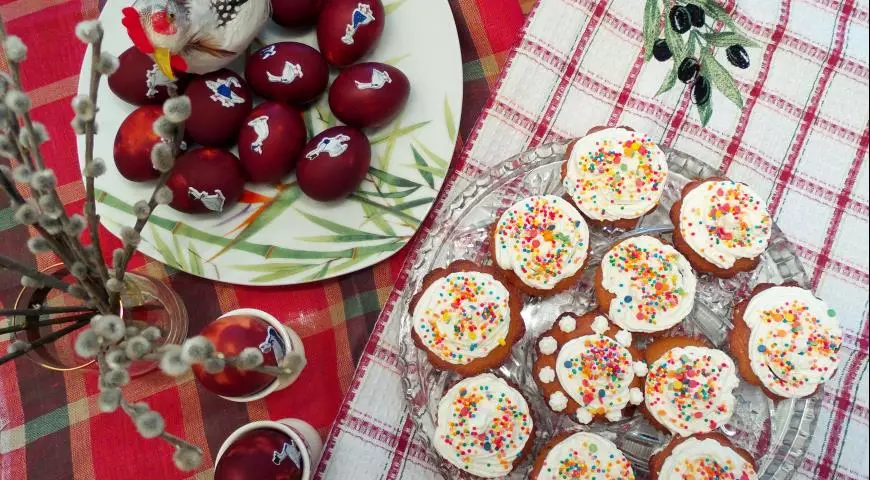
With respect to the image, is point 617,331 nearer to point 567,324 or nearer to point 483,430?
point 567,324

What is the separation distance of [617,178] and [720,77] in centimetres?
30

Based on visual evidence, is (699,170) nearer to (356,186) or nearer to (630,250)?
(630,250)

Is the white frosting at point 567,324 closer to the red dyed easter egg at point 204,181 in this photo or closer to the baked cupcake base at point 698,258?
the baked cupcake base at point 698,258

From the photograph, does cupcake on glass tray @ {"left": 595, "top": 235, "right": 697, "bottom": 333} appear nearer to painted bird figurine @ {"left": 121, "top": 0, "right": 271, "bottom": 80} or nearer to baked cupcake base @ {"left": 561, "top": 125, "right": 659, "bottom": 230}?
baked cupcake base @ {"left": 561, "top": 125, "right": 659, "bottom": 230}

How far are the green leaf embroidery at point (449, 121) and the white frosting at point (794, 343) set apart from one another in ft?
1.67

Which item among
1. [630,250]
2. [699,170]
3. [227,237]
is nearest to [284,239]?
[227,237]

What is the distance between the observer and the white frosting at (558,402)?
0.89 m

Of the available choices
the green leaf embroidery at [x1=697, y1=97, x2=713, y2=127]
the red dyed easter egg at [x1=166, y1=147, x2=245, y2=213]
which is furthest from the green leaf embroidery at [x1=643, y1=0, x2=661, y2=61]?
the red dyed easter egg at [x1=166, y1=147, x2=245, y2=213]

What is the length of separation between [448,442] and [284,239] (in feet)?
1.27

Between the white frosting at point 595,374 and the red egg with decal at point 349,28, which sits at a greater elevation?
the red egg with decal at point 349,28

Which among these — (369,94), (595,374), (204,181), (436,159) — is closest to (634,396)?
(595,374)

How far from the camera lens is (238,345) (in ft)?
2.74

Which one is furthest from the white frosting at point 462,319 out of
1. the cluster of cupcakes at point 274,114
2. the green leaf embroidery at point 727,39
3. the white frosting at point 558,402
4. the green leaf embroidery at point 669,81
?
the green leaf embroidery at point 727,39

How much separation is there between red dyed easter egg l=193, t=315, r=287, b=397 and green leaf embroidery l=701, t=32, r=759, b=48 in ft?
2.75
